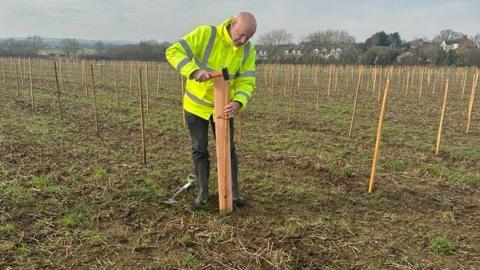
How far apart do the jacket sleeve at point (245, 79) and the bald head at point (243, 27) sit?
0.86 ft

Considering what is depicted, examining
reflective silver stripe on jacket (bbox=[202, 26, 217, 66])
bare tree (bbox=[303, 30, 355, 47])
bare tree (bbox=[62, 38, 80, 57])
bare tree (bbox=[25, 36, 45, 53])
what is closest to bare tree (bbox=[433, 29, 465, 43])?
bare tree (bbox=[303, 30, 355, 47])

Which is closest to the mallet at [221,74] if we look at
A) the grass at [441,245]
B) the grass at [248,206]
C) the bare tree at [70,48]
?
the grass at [248,206]

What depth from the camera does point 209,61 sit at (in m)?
3.49

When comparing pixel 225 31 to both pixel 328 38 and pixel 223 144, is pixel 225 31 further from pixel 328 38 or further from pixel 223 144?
pixel 328 38

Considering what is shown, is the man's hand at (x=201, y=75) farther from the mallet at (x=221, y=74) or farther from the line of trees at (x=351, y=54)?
the line of trees at (x=351, y=54)

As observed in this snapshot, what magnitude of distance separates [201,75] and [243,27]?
0.52 meters

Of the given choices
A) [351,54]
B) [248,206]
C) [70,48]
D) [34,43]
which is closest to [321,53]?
[351,54]

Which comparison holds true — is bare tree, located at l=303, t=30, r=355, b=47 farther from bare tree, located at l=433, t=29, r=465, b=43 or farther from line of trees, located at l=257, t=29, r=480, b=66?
bare tree, located at l=433, t=29, r=465, b=43

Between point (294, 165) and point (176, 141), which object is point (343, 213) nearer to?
point (294, 165)

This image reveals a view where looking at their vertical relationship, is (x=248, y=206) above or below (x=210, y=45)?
below

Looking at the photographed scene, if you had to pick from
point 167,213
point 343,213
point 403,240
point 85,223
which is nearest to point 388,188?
point 343,213

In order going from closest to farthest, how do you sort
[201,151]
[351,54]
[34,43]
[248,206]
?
[201,151] → [248,206] → [351,54] → [34,43]

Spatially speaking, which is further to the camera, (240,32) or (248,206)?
(248,206)

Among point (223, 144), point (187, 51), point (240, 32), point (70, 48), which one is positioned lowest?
point (223, 144)
